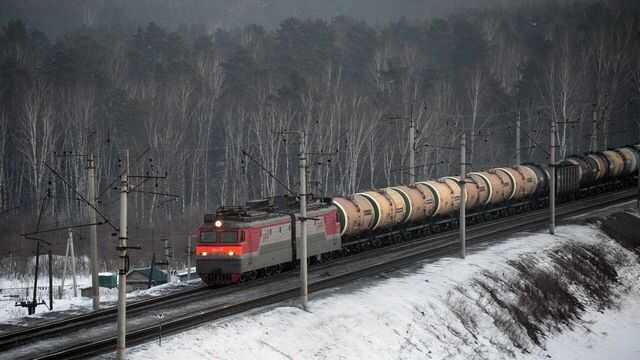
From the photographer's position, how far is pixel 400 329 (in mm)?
34406

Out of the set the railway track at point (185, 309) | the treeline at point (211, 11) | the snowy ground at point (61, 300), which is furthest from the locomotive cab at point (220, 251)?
the treeline at point (211, 11)

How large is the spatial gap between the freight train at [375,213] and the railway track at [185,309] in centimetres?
112

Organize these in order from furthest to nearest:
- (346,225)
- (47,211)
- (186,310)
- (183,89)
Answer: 1. (183,89)
2. (47,211)
3. (346,225)
4. (186,310)

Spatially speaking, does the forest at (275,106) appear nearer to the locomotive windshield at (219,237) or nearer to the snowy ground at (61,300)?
the snowy ground at (61,300)

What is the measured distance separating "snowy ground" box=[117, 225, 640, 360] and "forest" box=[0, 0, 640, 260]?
28.7 meters

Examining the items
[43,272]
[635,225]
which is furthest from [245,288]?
[635,225]

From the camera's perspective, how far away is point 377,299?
3616 centimetres

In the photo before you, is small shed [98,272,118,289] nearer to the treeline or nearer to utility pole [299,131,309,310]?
utility pole [299,131,309,310]

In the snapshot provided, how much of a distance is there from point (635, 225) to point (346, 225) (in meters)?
25.5

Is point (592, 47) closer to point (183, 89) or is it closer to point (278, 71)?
point (278, 71)

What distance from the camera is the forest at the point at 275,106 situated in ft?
255

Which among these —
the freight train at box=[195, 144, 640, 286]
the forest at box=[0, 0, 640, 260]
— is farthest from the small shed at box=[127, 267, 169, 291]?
the forest at box=[0, 0, 640, 260]

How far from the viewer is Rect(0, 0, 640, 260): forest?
3066 inches

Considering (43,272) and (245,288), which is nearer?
(245,288)
